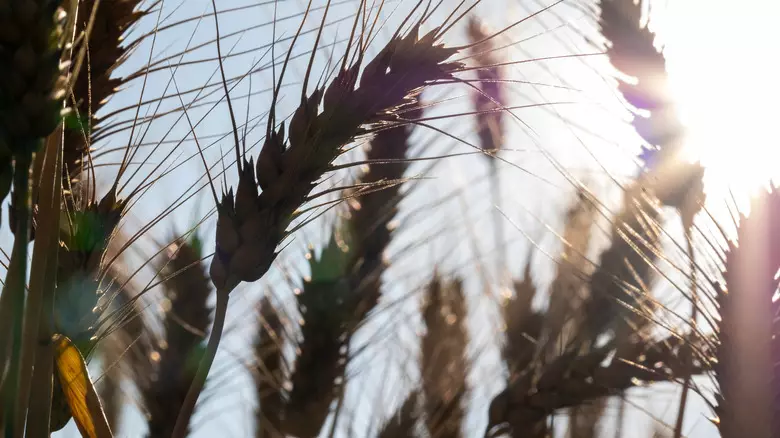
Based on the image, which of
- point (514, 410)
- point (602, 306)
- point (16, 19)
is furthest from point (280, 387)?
point (16, 19)

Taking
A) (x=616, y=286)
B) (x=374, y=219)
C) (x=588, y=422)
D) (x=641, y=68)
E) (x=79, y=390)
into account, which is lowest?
(x=588, y=422)

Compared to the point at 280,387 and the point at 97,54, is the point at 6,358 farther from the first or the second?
the point at 280,387

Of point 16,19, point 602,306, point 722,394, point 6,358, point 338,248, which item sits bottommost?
point 722,394

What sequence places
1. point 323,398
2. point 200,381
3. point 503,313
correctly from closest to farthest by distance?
point 200,381 < point 323,398 < point 503,313

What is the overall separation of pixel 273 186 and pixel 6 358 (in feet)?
0.71

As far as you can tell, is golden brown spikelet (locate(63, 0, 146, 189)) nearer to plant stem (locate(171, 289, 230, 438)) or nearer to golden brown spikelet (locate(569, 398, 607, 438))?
plant stem (locate(171, 289, 230, 438))

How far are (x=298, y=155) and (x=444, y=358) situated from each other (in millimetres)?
1375

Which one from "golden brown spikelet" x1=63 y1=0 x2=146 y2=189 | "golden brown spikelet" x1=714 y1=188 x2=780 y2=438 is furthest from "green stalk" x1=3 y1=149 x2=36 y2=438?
"golden brown spikelet" x1=714 y1=188 x2=780 y2=438

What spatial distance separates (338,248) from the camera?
1.43m

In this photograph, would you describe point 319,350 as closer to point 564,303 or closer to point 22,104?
point 564,303

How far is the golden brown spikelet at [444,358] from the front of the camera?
1.34m

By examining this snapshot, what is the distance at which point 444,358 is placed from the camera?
1.90 m

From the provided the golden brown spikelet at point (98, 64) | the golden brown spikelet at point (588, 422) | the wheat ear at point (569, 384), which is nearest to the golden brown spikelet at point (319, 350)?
the wheat ear at point (569, 384)

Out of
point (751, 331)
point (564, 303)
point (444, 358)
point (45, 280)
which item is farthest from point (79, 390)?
point (444, 358)
